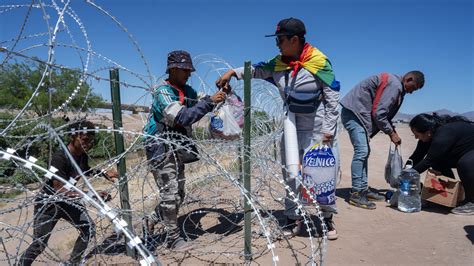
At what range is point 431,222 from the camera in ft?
13.0

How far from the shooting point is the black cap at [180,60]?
3.19m

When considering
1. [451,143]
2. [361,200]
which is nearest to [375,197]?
[361,200]

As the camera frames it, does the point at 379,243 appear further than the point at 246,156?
Yes

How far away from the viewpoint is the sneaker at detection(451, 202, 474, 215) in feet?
13.5

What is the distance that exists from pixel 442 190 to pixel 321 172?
188 cm

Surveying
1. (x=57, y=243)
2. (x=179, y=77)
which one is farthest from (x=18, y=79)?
(x=179, y=77)

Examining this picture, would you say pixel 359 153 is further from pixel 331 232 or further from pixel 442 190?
pixel 331 232

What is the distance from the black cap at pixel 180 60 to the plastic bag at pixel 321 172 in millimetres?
1326

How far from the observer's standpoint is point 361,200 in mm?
4516

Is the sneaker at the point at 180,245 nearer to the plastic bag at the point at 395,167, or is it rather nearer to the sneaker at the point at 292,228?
the sneaker at the point at 292,228

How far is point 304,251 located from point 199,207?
5.92ft

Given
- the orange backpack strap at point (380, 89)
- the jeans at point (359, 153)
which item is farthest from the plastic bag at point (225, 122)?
the orange backpack strap at point (380, 89)

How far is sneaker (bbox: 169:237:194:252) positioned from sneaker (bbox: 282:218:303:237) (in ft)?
2.92

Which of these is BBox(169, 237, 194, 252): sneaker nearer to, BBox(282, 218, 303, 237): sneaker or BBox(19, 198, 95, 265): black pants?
BBox(19, 198, 95, 265): black pants
